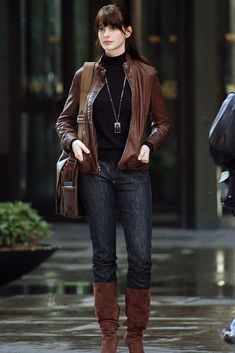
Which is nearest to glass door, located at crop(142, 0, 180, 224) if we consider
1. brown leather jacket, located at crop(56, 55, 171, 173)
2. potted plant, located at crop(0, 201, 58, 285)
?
potted plant, located at crop(0, 201, 58, 285)

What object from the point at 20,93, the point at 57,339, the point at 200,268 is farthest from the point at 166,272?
the point at 20,93

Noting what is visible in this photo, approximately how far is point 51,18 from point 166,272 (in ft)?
26.0

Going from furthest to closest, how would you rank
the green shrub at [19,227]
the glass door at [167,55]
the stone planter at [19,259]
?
the glass door at [167,55], the green shrub at [19,227], the stone planter at [19,259]

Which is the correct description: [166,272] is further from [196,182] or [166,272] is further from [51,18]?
[51,18]

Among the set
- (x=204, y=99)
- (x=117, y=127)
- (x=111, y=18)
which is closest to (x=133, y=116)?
(x=117, y=127)

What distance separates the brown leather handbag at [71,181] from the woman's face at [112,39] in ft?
0.55

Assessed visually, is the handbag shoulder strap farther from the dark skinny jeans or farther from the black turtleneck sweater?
the dark skinny jeans

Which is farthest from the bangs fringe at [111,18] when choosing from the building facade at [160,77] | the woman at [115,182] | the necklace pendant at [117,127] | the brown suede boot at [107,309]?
the building facade at [160,77]

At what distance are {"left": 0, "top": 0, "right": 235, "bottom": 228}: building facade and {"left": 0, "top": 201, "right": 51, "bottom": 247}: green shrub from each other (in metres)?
7.89

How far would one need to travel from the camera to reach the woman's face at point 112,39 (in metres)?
7.10

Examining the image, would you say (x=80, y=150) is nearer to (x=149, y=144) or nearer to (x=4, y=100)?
(x=149, y=144)

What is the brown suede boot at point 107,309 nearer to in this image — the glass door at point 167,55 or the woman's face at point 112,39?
the woman's face at point 112,39

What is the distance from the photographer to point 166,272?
13.3m

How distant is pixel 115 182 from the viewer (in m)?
7.05
